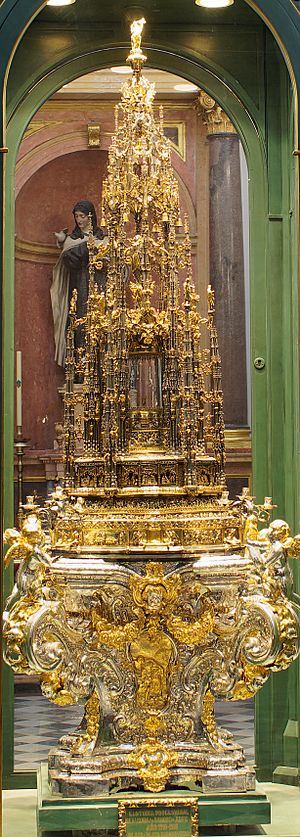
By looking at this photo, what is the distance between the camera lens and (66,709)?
7273 mm

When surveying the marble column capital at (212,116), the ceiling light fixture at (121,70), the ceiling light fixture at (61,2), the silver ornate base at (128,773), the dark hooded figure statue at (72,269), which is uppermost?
the ceiling light fixture at (61,2)

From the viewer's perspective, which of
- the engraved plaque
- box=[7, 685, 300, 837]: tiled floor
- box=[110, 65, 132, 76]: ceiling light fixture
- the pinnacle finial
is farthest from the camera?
box=[110, 65, 132, 76]: ceiling light fixture

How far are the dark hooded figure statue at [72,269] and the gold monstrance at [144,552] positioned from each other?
0.25 m

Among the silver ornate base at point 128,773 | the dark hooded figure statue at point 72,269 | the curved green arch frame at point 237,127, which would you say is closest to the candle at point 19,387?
the dark hooded figure statue at point 72,269

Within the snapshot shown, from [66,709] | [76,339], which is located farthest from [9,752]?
[76,339]

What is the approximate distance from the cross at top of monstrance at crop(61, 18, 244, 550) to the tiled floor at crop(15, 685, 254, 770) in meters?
0.89

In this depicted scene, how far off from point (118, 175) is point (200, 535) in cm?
187

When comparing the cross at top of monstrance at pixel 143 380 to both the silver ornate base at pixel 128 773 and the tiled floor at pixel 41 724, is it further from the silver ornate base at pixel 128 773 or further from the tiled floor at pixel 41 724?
the silver ornate base at pixel 128 773

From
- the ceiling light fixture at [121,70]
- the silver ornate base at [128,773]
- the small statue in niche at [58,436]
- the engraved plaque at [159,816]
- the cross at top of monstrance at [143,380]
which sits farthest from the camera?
the ceiling light fixture at [121,70]

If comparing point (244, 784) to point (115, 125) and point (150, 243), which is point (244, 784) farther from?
point (115, 125)

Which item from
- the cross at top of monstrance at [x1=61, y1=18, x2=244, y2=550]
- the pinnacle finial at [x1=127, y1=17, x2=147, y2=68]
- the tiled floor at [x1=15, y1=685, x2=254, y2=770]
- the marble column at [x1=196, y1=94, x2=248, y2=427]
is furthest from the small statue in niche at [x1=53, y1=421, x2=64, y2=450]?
the pinnacle finial at [x1=127, y1=17, x2=147, y2=68]

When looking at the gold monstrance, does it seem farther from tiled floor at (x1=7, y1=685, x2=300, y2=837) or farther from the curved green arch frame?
the curved green arch frame

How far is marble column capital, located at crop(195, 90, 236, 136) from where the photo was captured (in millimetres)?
7855

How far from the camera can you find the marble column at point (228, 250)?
781cm
